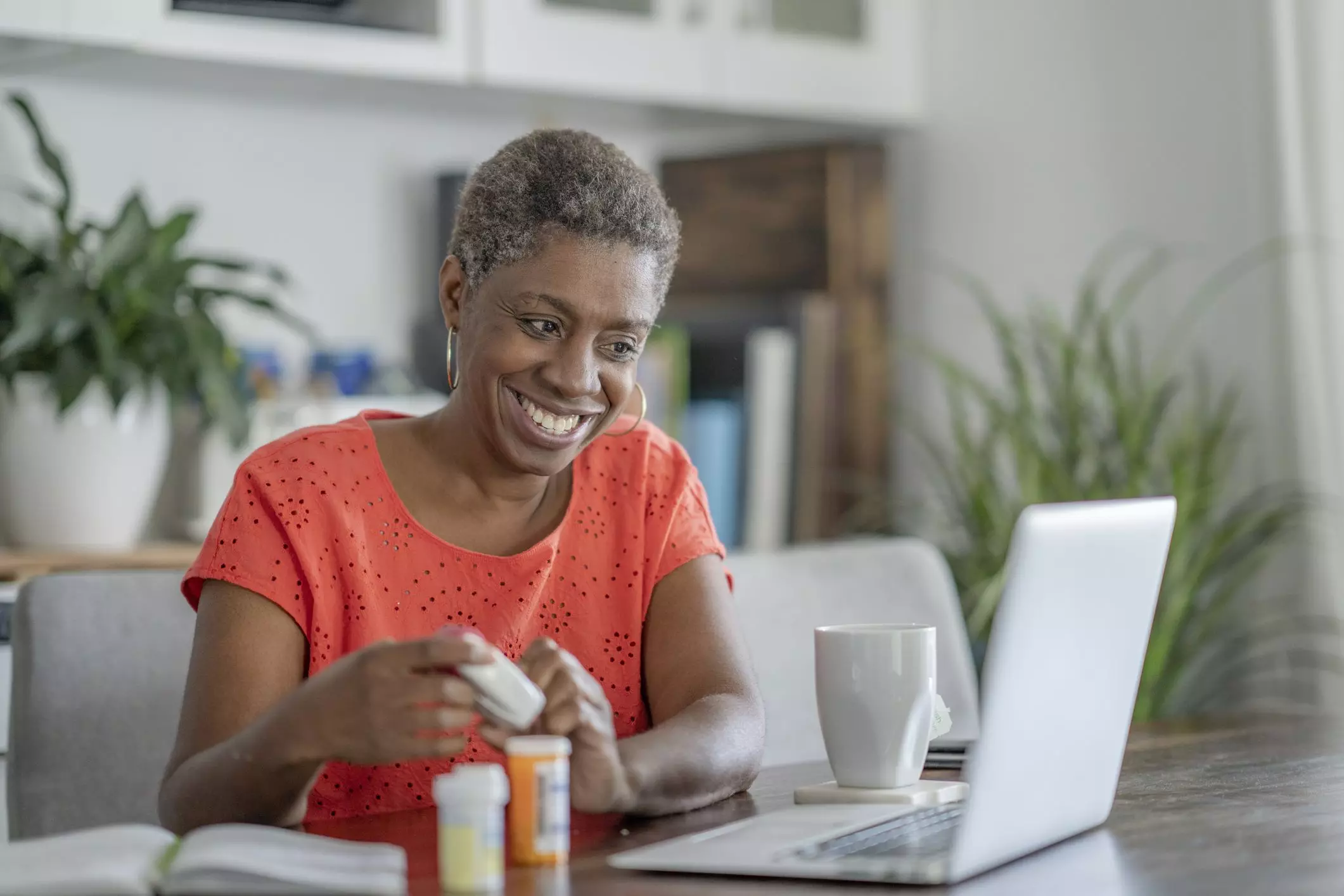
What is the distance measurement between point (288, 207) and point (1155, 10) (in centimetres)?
155

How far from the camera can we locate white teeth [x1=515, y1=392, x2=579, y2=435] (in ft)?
4.82

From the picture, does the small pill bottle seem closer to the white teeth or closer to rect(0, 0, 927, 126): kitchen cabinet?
the white teeth

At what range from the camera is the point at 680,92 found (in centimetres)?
293

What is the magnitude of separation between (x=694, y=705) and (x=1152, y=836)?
0.41m

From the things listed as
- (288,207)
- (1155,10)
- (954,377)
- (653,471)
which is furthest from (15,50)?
(1155,10)

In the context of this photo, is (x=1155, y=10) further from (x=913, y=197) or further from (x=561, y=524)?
(x=561, y=524)

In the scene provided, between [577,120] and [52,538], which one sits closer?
[52,538]

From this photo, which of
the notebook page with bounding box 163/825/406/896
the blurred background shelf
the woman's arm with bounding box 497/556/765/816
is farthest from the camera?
the blurred background shelf

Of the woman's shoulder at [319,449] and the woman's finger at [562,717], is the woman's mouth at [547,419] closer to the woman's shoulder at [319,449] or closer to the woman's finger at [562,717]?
the woman's shoulder at [319,449]

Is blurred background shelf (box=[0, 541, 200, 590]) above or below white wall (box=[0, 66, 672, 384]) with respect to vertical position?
below

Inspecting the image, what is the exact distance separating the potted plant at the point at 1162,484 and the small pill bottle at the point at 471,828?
5.80ft

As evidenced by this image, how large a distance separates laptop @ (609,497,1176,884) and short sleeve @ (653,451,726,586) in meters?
0.43

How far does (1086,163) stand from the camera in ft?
9.91

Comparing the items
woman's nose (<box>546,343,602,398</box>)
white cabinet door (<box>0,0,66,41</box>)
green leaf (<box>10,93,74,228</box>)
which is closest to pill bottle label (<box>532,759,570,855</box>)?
woman's nose (<box>546,343,602,398</box>)
